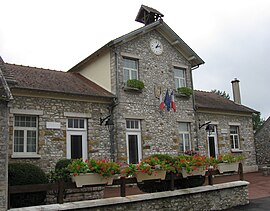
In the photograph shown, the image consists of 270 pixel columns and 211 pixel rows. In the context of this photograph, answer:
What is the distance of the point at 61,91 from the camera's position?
1186 centimetres

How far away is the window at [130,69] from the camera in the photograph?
1422cm

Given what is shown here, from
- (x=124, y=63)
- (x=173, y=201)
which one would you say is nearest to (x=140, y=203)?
(x=173, y=201)

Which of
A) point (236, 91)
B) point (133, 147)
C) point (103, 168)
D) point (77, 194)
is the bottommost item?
point (77, 194)

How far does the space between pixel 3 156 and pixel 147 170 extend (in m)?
3.58

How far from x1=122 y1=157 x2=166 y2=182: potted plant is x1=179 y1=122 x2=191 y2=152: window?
6.92 m

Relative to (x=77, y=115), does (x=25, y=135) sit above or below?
below

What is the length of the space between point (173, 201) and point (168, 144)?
609cm

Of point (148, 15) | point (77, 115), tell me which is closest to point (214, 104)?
point (148, 15)

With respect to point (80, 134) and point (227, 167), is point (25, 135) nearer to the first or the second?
point (80, 134)

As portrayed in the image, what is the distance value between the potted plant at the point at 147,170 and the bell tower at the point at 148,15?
9.89 meters

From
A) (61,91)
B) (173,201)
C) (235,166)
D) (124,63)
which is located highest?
(124,63)

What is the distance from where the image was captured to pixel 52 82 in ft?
42.3

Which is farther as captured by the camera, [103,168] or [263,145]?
[263,145]

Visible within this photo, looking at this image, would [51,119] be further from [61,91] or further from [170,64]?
[170,64]
